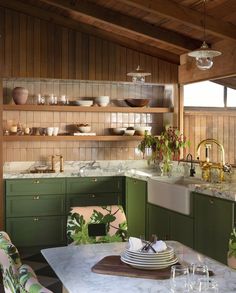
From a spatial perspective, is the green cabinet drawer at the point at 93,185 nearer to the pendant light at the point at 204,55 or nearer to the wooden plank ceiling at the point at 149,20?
the wooden plank ceiling at the point at 149,20

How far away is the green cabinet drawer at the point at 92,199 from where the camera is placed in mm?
5926

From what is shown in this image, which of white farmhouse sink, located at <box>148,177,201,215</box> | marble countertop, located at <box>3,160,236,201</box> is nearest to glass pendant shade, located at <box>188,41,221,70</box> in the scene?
marble countertop, located at <box>3,160,236,201</box>

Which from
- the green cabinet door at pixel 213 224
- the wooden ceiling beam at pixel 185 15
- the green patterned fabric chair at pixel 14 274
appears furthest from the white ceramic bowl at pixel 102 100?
the green patterned fabric chair at pixel 14 274

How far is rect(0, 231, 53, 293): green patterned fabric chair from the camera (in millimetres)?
1385

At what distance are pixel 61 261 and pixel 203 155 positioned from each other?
406cm

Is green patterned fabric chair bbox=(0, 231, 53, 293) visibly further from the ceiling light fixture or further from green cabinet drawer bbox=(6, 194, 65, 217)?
the ceiling light fixture

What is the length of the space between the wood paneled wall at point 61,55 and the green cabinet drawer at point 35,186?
4.19 ft

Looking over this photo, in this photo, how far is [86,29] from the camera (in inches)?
243

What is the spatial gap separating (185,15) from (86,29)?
5.93 feet

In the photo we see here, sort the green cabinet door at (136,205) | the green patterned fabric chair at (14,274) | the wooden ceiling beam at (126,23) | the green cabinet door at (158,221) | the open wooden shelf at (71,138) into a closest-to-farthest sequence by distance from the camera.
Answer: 1. the green patterned fabric chair at (14,274)
2. the green cabinet door at (158,221)
3. the wooden ceiling beam at (126,23)
4. the green cabinet door at (136,205)
5. the open wooden shelf at (71,138)

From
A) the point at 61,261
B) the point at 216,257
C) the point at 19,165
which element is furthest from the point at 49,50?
the point at 61,261

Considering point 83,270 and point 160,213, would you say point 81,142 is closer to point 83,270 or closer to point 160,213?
point 160,213

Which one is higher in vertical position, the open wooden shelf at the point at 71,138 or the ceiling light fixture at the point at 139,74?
the ceiling light fixture at the point at 139,74

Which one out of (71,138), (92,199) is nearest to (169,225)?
(92,199)
